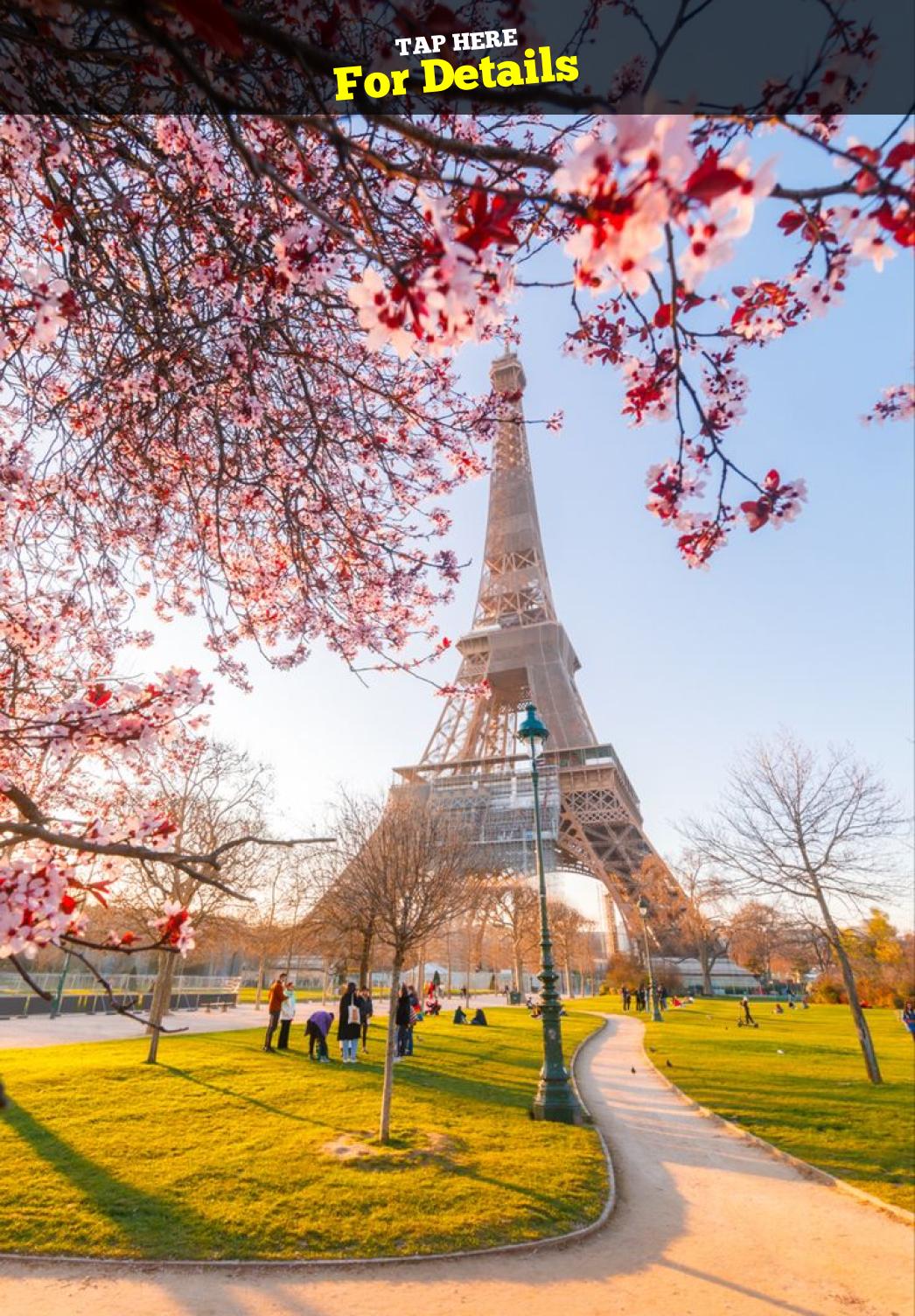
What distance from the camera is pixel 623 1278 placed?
17.6 feet

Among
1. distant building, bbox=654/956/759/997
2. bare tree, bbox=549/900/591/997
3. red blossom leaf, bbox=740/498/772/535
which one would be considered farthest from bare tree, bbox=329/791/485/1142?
distant building, bbox=654/956/759/997

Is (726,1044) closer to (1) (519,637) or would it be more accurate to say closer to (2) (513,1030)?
(2) (513,1030)

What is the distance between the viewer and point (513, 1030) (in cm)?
2397

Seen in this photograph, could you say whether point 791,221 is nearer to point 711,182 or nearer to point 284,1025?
point 711,182

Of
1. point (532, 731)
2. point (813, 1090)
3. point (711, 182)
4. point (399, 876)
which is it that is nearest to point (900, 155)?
point (711, 182)

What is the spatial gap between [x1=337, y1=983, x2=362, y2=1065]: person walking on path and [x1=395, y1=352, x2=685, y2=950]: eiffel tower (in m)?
18.9

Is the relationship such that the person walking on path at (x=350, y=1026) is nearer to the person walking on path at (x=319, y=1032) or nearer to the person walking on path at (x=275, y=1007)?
the person walking on path at (x=319, y=1032)

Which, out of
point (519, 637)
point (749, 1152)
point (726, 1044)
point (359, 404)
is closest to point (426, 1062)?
point (749, 1152)

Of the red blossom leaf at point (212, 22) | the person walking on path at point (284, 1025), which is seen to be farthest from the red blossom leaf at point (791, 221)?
the person walking on path at point (284, 1025)

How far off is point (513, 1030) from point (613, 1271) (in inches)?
792

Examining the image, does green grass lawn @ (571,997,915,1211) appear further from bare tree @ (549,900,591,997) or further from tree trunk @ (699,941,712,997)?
tree trunk @ (699,941,712,997)

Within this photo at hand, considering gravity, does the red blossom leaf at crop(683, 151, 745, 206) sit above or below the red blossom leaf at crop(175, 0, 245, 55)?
below

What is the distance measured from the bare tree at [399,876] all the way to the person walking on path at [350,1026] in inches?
61.8

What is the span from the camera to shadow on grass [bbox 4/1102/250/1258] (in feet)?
18.6
